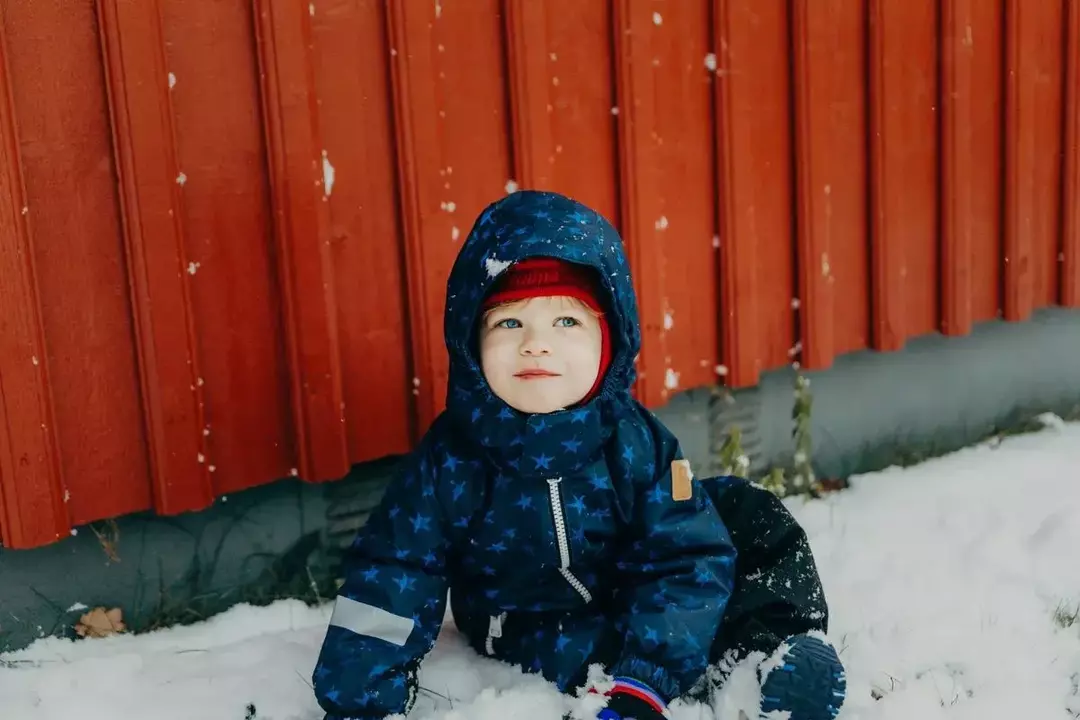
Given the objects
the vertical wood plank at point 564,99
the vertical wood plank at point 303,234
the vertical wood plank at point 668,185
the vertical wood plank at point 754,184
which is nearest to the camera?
the vertical wood plank at point 303,234

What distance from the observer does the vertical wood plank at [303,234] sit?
235cm

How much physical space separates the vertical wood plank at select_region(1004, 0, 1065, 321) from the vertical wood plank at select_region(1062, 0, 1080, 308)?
1.1 inches

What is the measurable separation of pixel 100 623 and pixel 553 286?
A: 145 centimetres

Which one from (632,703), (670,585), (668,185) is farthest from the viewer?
(668,185)

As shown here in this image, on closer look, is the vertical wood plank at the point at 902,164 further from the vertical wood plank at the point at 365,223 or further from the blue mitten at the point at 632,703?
A: the blue mitten at the point at 632,703

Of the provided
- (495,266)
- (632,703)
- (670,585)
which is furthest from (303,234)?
(632,703)

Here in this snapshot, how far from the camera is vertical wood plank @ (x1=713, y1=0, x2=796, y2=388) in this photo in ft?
10.0

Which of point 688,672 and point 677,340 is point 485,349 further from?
point 677,340

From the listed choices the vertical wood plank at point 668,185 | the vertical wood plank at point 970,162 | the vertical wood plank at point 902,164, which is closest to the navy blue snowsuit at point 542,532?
the vertical wood plank at point 668,185

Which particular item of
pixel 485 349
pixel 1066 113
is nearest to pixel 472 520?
pixel 485 349

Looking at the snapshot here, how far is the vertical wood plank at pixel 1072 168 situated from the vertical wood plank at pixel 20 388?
3668mm

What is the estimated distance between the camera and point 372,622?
1917 mm

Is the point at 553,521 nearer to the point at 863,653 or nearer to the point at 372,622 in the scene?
the point at 372,622

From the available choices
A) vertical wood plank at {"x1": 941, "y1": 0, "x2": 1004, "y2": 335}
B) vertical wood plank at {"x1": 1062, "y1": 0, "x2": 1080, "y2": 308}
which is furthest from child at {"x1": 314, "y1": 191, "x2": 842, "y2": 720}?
vertical wood plank at {"x1": 1062, "y1": 0, "x2": 1080, "y2": 308}
